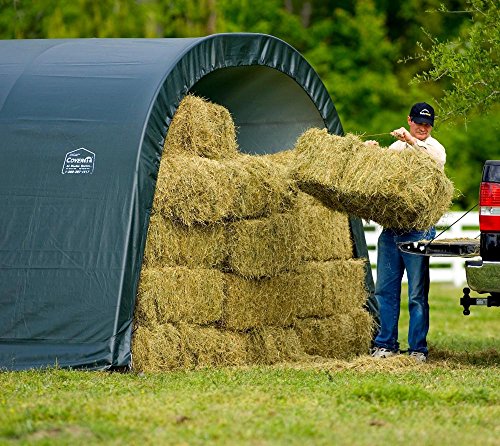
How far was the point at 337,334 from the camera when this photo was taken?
12.0 m

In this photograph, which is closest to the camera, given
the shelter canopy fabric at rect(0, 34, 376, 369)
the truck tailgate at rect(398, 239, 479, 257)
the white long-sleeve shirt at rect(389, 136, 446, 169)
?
the shelter canopy fabric at rect(0, 34, 376, 369)

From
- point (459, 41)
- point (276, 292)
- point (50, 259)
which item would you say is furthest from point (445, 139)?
point (50, 259)

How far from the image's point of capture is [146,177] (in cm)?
964

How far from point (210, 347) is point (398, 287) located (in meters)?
1.85

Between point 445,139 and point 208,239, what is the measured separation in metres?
21.7

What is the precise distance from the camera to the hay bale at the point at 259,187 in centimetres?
1042

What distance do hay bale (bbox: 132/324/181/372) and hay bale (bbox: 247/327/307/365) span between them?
1.18 m

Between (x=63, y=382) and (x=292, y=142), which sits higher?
(x=292, y=142)

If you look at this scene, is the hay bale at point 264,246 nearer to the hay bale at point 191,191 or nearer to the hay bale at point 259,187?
the hay bale at point 259,187

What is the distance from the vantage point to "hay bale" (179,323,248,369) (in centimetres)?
998

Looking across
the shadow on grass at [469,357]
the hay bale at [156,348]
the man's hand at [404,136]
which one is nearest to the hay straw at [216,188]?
the hay bale at [156,348]

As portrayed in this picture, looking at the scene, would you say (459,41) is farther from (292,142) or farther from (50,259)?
(50,259)

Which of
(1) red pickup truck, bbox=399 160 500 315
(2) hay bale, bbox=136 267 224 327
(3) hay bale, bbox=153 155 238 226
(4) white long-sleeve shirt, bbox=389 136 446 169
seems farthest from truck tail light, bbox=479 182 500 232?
(2) hay bale, bbox=136 267 224 327

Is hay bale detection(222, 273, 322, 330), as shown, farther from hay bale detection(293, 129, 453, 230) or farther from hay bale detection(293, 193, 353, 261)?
hay bale detection(293, 129, 453, 230)
